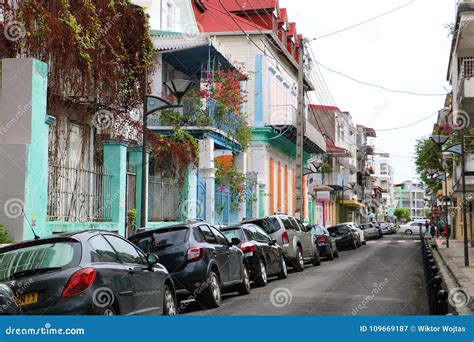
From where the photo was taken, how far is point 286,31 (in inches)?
1674

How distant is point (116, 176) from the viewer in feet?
60.5

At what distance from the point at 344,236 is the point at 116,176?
24054 millimetres

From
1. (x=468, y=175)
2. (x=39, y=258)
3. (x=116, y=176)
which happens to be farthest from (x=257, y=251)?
(x=468, y=175)

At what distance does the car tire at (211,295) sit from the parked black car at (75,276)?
3.05 meters

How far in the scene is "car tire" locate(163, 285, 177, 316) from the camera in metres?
10.9

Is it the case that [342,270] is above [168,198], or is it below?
below

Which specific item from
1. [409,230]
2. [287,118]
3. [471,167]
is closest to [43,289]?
[471,167]

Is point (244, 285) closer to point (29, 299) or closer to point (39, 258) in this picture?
point (39, 258)

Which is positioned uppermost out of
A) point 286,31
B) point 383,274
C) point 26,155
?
point 286,31

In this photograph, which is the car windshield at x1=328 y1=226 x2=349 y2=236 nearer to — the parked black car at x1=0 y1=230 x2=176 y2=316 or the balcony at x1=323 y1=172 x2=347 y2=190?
the balcony at x1=323 y1=172 x2=347 y2=190

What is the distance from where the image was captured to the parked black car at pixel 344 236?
40562mm

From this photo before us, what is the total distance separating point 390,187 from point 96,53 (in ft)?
560

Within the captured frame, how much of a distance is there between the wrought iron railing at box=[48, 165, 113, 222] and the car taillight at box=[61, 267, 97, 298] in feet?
25.2

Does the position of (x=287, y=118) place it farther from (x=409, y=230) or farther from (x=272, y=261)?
(x=409, y=230)
